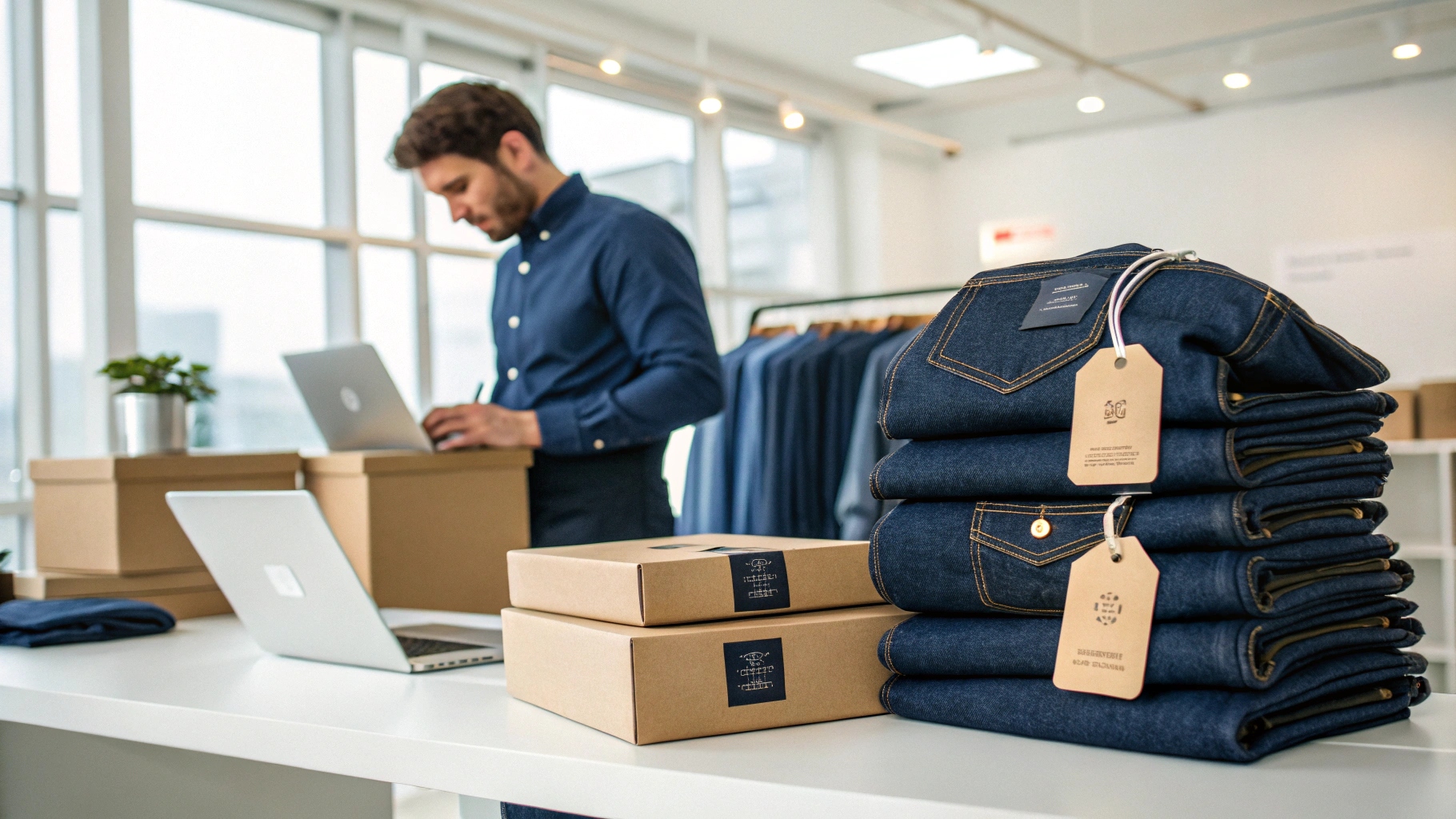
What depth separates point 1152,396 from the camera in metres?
0.71

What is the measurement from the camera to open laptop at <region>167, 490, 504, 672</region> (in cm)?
112

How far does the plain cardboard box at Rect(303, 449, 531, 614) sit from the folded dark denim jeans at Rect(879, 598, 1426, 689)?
1.01 m

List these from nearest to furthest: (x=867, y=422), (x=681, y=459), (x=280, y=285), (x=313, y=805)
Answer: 1. (x=313, y=805)
2. (x=867, y=422)
3. (x=280, y=285)
4. (x=681, y=459)

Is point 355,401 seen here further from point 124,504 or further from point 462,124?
point 462,124

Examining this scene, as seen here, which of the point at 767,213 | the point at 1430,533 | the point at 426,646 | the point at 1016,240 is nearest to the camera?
the point at 426,646

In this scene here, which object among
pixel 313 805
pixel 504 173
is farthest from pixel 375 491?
pixel 504 173

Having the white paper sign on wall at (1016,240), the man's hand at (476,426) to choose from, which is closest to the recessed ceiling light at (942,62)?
the white paper sign on wall at (1016,240)

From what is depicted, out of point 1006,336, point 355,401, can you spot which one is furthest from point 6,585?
point 1006,336

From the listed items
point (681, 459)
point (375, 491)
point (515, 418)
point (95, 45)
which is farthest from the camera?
point (681, 459)

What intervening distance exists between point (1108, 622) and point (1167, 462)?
0.11 metres

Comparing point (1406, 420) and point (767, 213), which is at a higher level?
point (767, 213)

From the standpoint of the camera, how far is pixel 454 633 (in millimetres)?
1401

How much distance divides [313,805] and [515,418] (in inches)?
24.9

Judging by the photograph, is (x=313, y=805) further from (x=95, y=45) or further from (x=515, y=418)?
(x=95, y=45)
